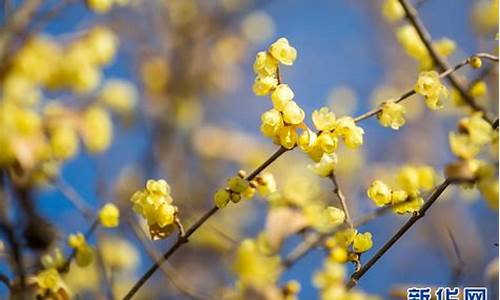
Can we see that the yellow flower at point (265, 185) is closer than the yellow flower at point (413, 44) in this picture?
Yes

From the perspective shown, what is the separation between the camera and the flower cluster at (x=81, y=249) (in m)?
0.96

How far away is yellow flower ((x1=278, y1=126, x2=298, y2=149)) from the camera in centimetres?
83

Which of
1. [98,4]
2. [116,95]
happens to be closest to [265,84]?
[98,4]

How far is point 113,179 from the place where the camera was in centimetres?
214

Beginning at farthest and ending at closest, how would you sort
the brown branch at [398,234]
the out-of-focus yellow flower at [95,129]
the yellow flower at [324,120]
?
the out-of-focus yellow flower at [95,129] < the yellow flower at [324,120] < the brown branch at [398,234]

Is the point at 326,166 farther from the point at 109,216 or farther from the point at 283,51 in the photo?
the point at 109,216

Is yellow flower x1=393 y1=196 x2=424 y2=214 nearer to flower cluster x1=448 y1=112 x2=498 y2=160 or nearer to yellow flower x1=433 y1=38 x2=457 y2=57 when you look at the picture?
flower cluster x1=448 y1=112 x2=498 y2=160

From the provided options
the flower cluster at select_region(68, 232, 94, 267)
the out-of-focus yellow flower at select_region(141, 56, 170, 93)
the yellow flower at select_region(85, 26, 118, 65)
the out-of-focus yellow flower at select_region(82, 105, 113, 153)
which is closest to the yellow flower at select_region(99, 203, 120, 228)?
the flower cluster at select_region(68, 232, 94, 267)

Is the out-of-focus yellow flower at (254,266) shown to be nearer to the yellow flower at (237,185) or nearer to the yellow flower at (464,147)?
the yellow flower at (237,185)

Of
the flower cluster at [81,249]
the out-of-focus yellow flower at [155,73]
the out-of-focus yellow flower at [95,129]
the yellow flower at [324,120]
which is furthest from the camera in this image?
the out-of-focus yellow flower at [155,73]

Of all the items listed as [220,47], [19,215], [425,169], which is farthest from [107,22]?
[425,169]

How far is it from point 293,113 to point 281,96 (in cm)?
2

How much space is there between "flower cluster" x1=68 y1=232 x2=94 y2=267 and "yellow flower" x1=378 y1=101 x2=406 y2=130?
34 centimetres

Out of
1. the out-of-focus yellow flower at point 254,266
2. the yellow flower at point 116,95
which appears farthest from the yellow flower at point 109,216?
the yellow flower at point 116,95
